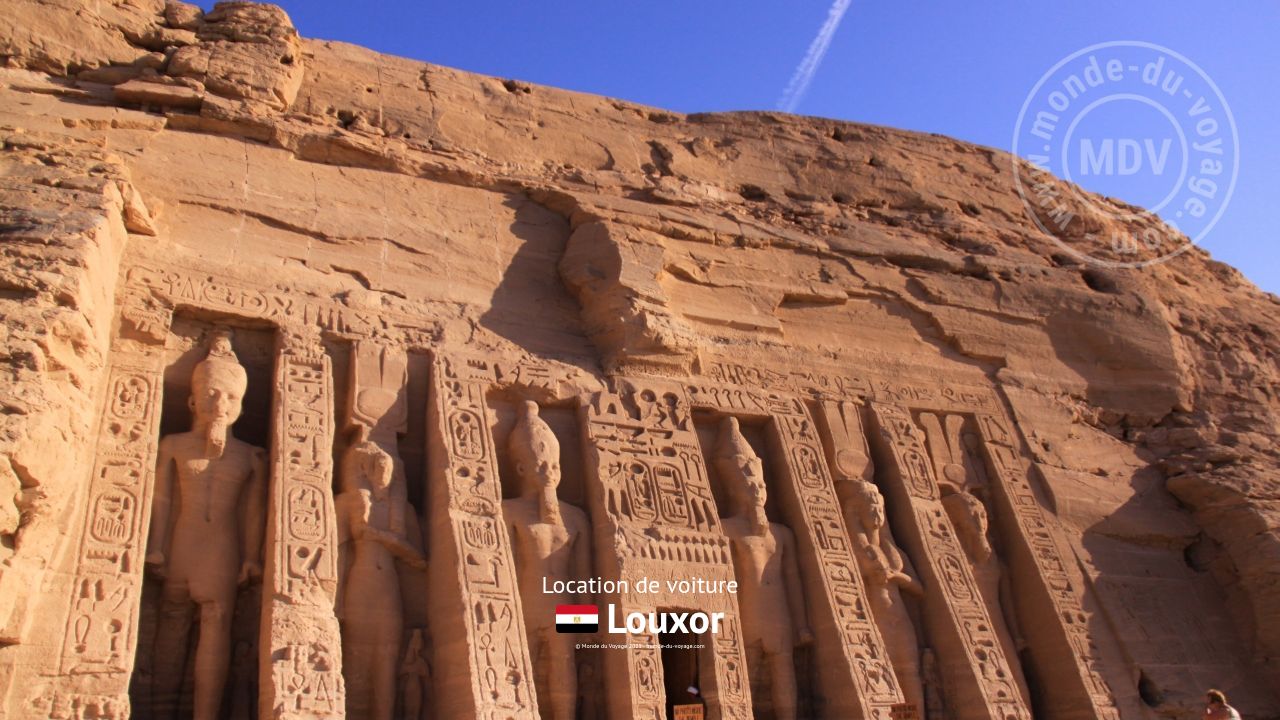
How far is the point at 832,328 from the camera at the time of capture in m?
9.61

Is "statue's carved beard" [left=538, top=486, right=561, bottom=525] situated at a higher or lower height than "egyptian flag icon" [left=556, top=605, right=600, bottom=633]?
higher

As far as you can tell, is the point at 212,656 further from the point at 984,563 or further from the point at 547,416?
the point at 984,563

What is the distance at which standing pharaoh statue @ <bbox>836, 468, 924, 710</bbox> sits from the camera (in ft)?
26.1

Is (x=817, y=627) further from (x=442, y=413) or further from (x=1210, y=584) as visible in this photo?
(x=1210, y=584)

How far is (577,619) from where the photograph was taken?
22.7ft

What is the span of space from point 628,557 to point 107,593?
2.98m

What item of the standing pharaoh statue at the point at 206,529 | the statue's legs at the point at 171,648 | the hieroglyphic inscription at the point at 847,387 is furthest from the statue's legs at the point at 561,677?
the hieroglyphic inscription at the point at 847,387

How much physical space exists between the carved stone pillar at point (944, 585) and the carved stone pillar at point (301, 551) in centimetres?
434

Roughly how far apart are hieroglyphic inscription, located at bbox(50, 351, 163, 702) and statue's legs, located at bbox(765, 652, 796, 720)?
12.9 feet

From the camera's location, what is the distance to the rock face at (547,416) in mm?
6059

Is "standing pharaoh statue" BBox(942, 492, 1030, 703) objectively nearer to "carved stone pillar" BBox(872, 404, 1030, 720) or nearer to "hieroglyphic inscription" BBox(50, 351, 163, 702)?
"carved stone pillar" BBox(872, 404, 1030, 720)

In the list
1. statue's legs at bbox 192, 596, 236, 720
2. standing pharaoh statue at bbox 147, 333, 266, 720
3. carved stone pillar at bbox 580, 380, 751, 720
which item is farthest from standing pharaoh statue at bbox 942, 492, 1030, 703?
statue's legs at bbox 192, 596, 236, 720

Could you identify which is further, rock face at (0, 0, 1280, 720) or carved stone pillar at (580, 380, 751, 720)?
carved stone pillar at (580, 380, 751, 720)

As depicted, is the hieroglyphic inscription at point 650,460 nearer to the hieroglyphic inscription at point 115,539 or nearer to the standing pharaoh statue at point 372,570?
the standing pharaoh statue at point 372,570
